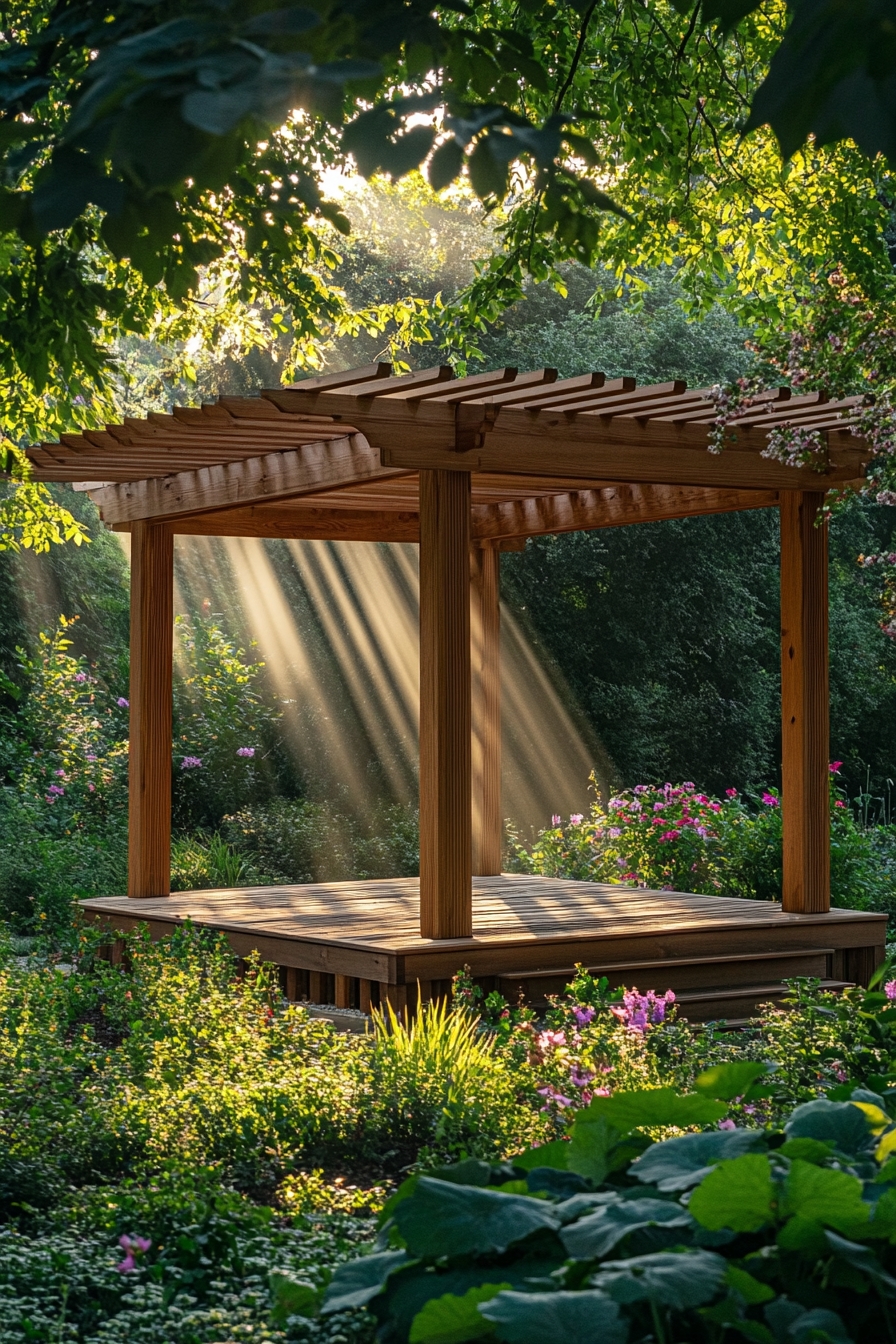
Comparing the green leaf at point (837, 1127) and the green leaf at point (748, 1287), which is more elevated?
the green leaf at point (837, 1127)

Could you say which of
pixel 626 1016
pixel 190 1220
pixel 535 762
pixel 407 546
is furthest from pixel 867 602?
pixel 190 1220

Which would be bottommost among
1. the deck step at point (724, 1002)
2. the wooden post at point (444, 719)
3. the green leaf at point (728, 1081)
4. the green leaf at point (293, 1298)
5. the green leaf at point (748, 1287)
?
the deck step at point (724, 1002)

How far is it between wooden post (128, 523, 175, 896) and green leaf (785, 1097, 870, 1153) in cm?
749

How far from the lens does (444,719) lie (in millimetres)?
7418

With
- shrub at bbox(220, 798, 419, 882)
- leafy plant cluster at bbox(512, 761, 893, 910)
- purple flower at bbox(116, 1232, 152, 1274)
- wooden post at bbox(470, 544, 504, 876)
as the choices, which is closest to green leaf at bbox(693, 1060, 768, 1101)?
purple flower at bbox(116, 1232, 152, 1274)

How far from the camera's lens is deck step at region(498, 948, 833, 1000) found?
24.7 ft

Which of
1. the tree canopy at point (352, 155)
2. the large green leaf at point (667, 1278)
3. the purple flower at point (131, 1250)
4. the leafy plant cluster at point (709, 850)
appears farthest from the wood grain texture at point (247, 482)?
the large green leaf at point (667, 1278)

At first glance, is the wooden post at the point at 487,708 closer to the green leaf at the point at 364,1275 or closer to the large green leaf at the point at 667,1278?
the green leaf at the point at 364,1275

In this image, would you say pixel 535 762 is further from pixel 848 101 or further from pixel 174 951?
pixel 848 101

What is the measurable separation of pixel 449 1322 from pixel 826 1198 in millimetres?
599

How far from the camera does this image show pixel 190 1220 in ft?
12.1

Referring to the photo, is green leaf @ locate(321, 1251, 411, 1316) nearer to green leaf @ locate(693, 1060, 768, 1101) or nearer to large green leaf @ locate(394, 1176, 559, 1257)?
large green leaf @ locate(394, 1176, 559, 1257)

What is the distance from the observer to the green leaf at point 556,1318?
202cm

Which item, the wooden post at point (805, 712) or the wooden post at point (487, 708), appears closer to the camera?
the wooden post at point (805, 712)
